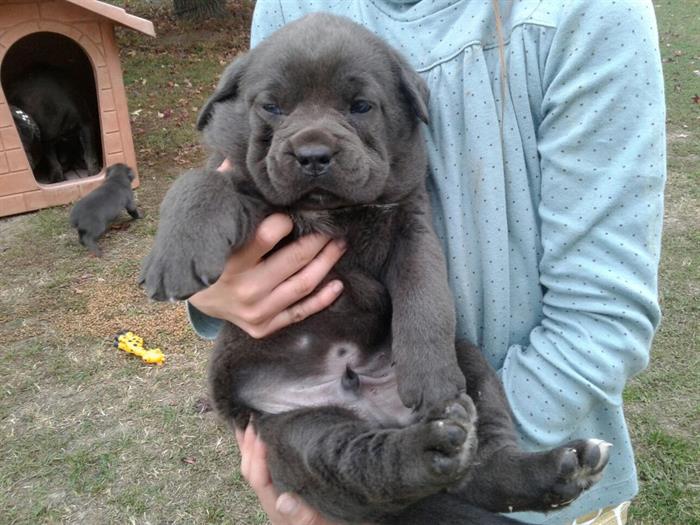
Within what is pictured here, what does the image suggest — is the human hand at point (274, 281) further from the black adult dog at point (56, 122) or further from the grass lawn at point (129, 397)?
the black adult dog at point (56, 122)

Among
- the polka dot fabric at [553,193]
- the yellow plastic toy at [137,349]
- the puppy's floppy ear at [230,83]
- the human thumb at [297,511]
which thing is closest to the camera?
the polka dot fabric at [553,193]

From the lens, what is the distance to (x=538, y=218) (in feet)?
5.74

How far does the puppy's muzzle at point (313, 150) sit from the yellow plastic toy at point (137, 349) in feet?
8.99

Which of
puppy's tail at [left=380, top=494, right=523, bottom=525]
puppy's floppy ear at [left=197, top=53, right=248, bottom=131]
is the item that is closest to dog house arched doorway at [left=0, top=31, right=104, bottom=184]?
puppy's floppy ear at [left=197, top=53, right=248, bottom=131]

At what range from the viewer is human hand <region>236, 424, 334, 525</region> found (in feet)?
5.81

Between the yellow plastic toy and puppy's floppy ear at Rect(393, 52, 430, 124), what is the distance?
2.81 m

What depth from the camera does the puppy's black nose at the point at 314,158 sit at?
1.72m

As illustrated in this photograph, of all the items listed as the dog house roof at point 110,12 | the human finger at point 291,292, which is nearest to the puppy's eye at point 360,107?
the human finger at point 291,292

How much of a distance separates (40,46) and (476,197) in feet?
25.5

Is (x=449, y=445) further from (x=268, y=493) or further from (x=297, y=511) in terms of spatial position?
(x=268, y=493)

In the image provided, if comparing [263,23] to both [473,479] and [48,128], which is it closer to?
[473,479]

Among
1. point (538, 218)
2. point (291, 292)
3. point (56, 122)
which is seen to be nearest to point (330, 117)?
point (291, 292)

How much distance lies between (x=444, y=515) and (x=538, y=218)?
2.47 feet

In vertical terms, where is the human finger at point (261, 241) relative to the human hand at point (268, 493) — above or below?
above
